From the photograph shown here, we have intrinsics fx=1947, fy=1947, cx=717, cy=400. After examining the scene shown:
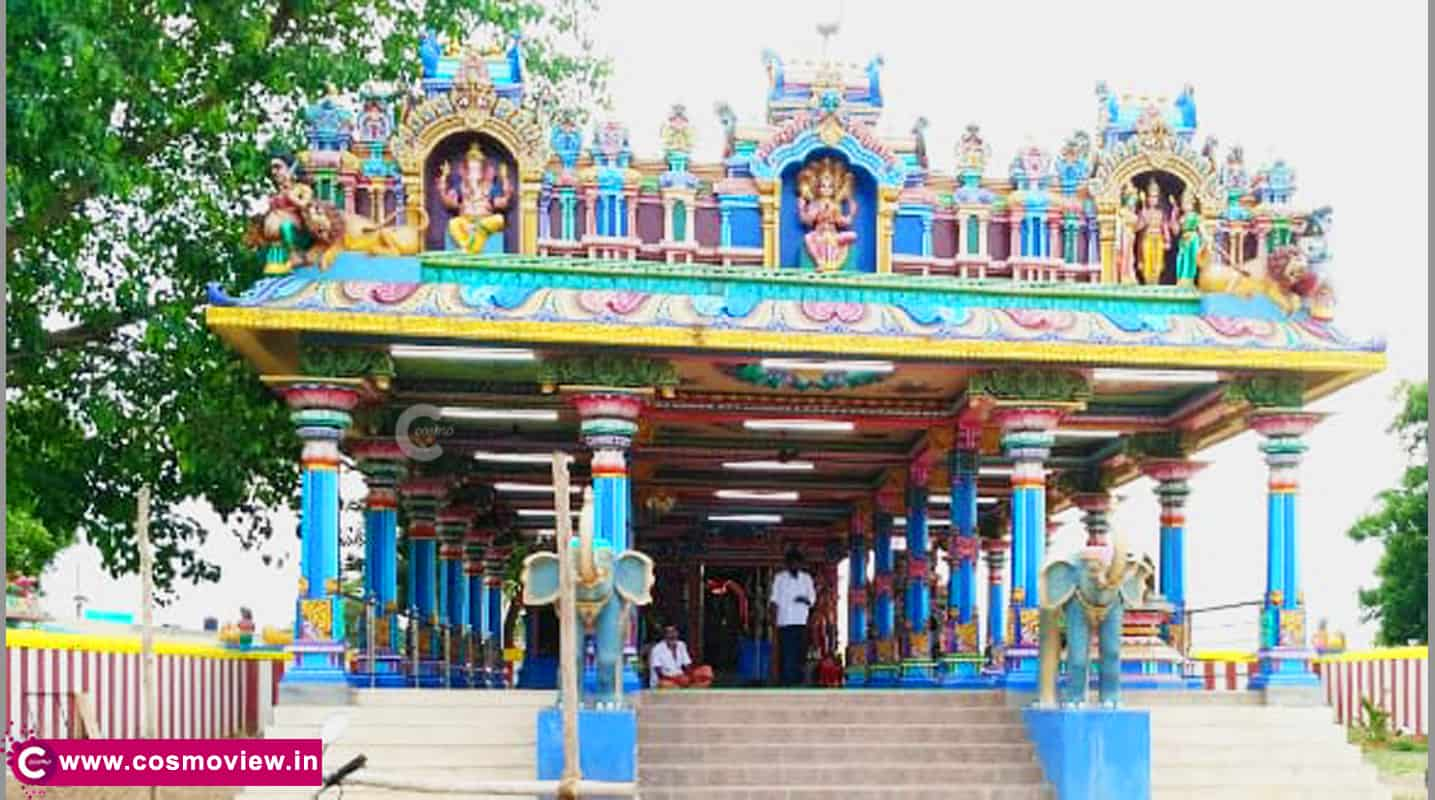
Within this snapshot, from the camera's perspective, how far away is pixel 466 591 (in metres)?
23.4

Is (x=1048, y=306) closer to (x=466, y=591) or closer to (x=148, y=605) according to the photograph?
(x=148, y=605)

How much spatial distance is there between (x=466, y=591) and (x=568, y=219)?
910 cm

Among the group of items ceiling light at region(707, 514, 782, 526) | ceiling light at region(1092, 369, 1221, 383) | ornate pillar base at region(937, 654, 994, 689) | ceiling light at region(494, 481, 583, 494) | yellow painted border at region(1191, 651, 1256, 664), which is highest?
ceiling light at region(1092, 369, 1221, 383)

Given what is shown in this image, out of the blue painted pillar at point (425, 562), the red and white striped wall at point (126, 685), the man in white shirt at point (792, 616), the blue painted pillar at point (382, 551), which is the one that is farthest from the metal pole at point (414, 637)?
the man in white shirt at point (792, 616)

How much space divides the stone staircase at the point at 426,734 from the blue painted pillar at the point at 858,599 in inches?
299

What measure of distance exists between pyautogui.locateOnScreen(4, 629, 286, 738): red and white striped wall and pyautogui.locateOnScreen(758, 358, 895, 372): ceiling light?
5819mm

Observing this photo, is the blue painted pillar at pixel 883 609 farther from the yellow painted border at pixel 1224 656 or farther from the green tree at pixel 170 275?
the green tree at pixel 170 275

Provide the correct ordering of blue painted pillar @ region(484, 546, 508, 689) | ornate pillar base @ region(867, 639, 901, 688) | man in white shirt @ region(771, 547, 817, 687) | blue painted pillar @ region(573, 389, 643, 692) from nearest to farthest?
1. blue painted pillar @ region(573, 389, 643, 692)
2. ornate pillar base @ region(867, 639, 901, 688)
3. man in white shirt @ region(771, 547, 817, 687)
4. blue painted pillar @ region(484, 546, 508, 689)

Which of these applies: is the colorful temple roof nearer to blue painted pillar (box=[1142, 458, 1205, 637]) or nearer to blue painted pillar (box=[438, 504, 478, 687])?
blue painted pillar (box=[1142, 458, 1205, 637])

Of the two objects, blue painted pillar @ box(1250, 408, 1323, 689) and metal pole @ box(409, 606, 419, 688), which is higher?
blue painted pillar @ box(1250, 408, 1323, 689)

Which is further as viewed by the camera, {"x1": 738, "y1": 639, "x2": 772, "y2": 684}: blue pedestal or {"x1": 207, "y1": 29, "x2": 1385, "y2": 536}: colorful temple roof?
{"x1": 738, "y1": 639, "x2": 772, "y2": 684}: blue pedestal

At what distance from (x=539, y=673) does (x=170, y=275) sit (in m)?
8.45

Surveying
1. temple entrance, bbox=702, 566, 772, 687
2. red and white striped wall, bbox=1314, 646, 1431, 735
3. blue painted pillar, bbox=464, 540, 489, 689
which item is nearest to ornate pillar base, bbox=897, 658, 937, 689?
red and white striped wall, bbox=1314, 646, 1431, 735

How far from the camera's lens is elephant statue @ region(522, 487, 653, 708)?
495 inches
